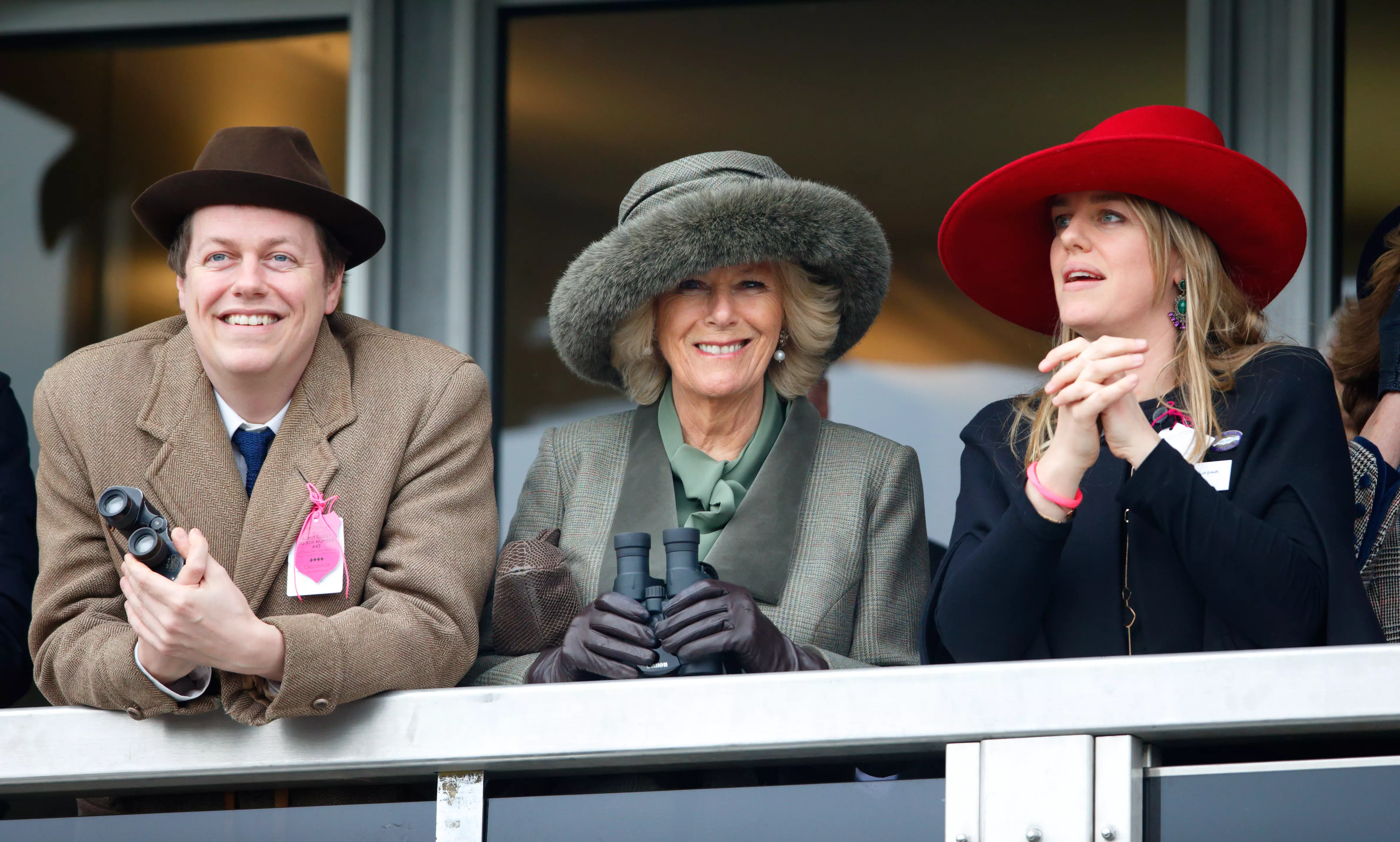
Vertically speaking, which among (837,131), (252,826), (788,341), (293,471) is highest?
(837,131)

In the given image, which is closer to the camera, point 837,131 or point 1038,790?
point 1038,790

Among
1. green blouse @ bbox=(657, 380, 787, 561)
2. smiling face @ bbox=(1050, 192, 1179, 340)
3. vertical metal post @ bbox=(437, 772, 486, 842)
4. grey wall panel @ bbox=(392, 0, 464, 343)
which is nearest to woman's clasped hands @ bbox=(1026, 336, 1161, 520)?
smiling face @ bbox=(1050, 192, 1179, 340)

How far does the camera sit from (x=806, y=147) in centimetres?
492

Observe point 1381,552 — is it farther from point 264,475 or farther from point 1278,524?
point 264,475

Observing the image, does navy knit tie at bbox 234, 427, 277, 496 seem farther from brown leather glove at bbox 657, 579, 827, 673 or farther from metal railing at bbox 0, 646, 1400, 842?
brown leather glove at bbox 657, 579, 827, 673

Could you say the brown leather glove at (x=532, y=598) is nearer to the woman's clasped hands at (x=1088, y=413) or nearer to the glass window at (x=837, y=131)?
the woman's clasped hands at (x=1088, y=413)

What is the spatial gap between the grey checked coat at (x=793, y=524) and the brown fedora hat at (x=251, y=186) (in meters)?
0.64

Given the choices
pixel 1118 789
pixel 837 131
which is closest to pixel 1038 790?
pixel 1118 789

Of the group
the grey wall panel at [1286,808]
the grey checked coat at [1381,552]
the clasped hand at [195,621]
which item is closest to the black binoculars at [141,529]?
the clasped hand at [195,621]

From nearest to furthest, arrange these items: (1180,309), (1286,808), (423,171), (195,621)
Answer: (1286,808)
(195,621)
(1180,309)
(423,171)

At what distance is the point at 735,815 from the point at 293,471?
1.03 metres

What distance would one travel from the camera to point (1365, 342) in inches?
132

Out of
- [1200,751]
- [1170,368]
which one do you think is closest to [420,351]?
[1170,368]

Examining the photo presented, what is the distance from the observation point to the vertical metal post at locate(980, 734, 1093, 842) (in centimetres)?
224
